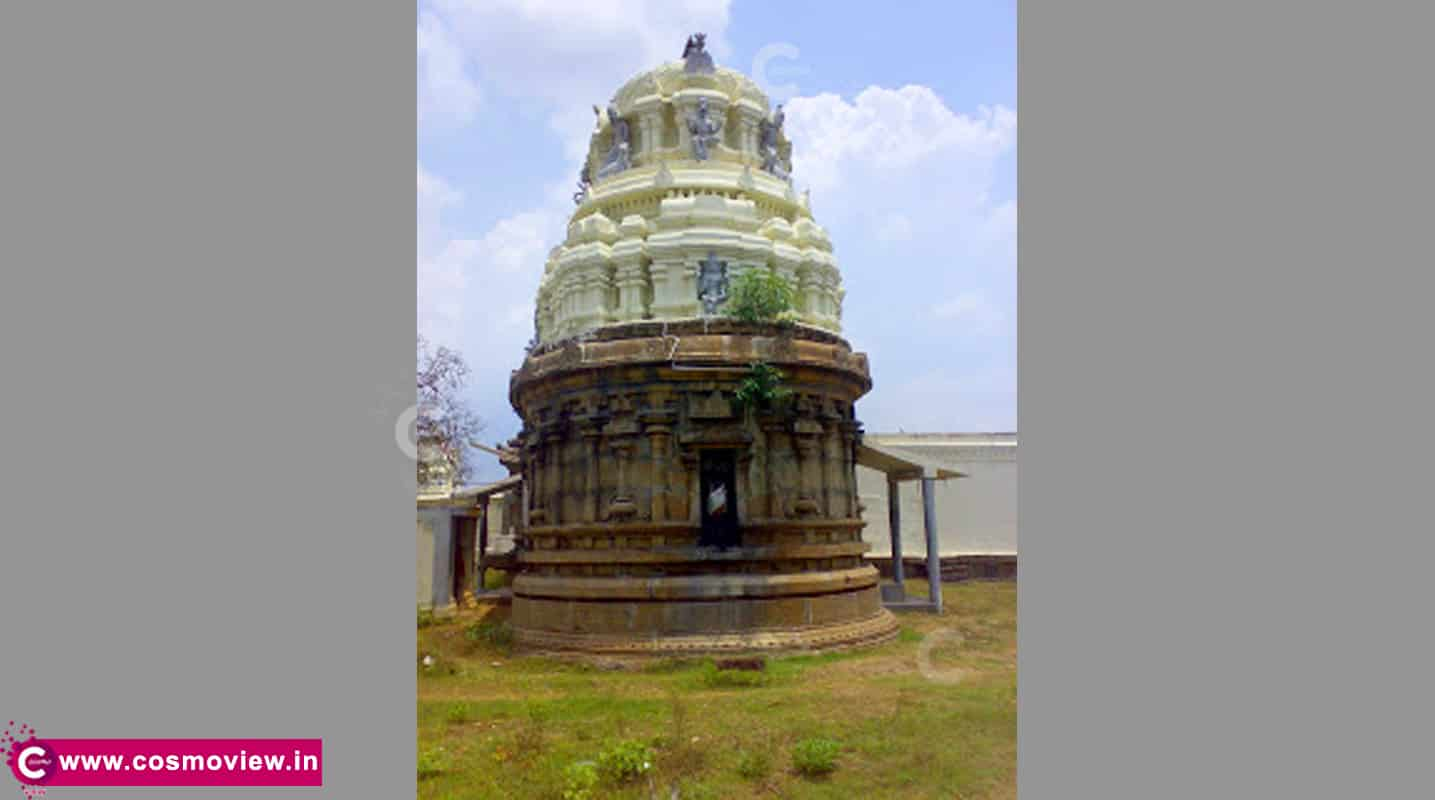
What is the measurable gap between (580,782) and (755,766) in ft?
5.71

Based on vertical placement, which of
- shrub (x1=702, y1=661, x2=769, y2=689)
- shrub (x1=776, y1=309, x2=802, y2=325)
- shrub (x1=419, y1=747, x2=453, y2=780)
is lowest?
shrub (x1=702, y1=661, x2=769, y2=689)

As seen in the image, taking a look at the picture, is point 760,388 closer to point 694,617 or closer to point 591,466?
point 591,466

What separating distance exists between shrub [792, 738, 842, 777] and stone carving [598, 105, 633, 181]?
16.6m

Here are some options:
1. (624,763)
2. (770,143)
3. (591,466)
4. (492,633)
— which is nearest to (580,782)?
(624,763)

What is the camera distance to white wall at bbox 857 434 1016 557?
33.1m

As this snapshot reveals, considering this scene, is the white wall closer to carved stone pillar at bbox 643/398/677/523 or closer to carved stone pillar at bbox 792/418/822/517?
carved stone pillar at bbox 792/418/822/517

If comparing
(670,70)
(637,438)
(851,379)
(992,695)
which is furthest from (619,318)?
(992,695)

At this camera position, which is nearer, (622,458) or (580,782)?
(580,782)

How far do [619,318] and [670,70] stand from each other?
24.0 feet

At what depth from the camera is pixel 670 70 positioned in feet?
72.6

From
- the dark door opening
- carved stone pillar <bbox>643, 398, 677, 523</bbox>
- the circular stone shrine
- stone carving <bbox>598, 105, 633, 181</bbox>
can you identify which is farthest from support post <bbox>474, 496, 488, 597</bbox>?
stone carving <bbox>598, 105, 633, 181</bbox>

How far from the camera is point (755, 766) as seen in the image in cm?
840

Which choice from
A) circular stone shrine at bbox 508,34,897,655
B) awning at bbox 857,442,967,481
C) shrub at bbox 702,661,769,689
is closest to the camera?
shrub at bbox 702,661,769,689
